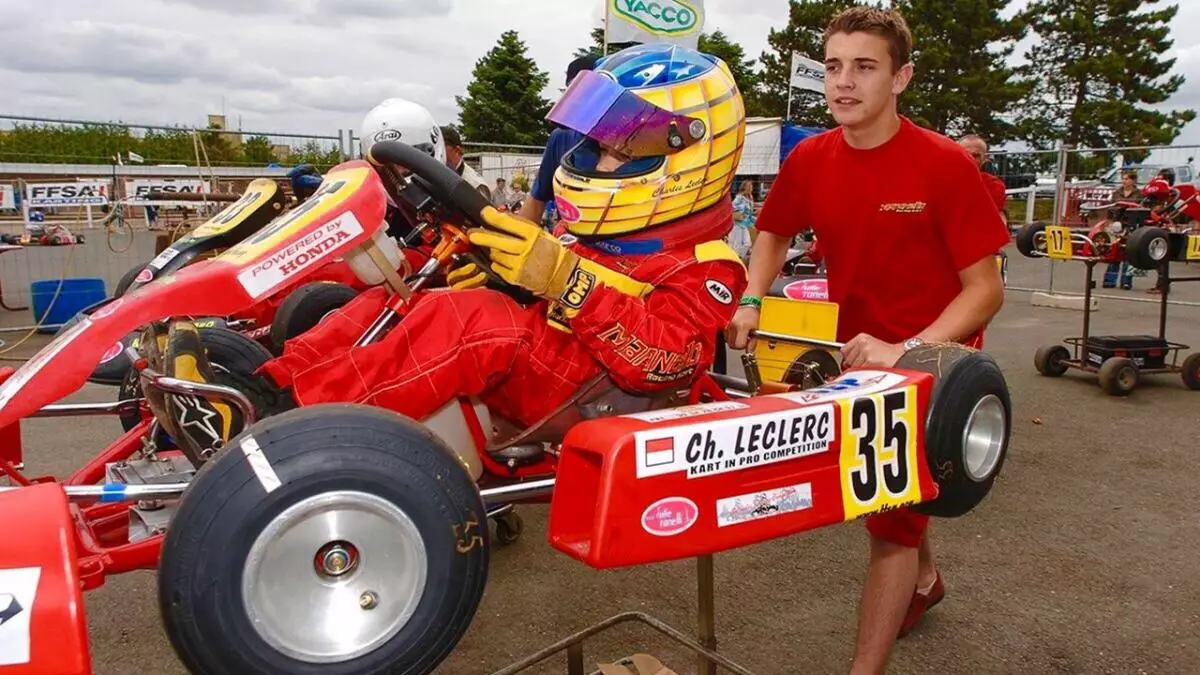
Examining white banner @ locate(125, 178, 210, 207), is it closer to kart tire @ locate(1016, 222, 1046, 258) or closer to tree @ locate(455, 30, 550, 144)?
kart tire @ locate(1016, 222, 1046, 258)

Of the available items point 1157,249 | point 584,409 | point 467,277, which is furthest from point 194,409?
point 1157,249

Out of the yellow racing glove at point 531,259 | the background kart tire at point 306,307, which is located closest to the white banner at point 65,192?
the background kart tire at point 306,307

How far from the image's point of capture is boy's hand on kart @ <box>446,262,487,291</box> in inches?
88.6

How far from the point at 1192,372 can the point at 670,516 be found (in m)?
6.01

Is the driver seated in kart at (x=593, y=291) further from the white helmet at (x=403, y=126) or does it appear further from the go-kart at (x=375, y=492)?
the white helmet at (x=403, y=126)

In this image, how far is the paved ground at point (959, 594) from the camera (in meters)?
2.77

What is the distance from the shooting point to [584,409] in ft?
6.74

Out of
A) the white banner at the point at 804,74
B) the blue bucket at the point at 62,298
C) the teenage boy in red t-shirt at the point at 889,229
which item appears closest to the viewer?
the teenage boy in red t-shirt at the point at 889,229

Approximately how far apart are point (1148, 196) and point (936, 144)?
20.7 feet

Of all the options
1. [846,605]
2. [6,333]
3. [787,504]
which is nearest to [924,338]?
[787,504]

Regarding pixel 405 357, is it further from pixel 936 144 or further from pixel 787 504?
pixel 936 144

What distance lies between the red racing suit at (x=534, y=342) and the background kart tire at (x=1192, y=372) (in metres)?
5.36

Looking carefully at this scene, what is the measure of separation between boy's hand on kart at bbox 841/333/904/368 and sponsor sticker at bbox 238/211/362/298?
45.0 inches

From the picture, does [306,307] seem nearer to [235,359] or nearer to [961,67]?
[235,359]
